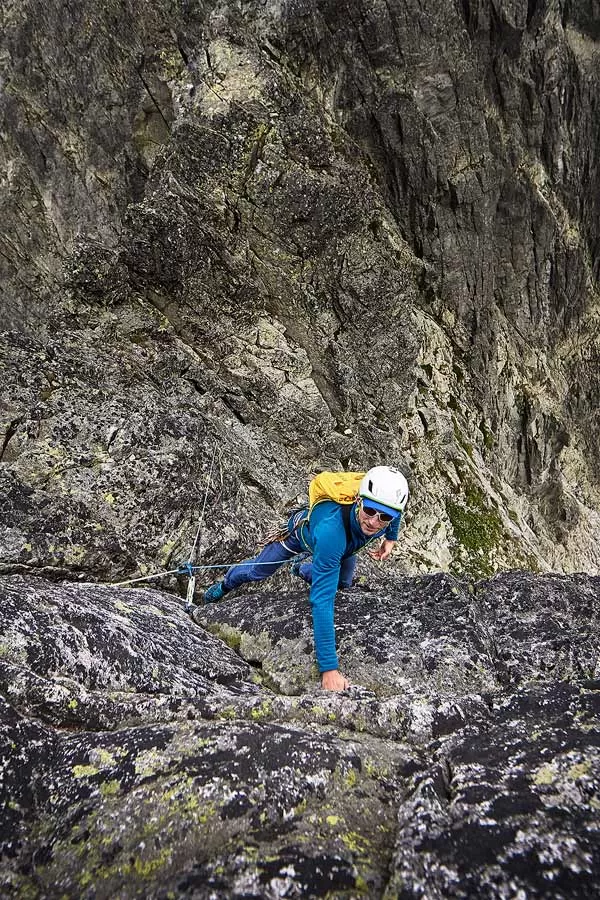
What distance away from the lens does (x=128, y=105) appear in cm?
1903

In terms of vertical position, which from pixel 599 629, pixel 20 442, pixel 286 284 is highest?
pixel 286 284

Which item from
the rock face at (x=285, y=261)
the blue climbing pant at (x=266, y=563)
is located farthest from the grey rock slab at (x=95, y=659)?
the rock face at (x=285, y=261)

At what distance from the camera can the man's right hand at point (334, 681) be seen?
6188 millimetres

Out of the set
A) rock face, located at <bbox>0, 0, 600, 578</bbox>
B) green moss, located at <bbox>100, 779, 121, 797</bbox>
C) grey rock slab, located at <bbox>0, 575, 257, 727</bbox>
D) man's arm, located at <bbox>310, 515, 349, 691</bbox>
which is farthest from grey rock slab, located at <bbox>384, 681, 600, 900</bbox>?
rock face, located at <bbox>0, 0, 600, 578</bbox>

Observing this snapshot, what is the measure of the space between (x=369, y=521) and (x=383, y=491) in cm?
44

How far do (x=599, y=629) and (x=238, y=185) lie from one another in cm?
1532

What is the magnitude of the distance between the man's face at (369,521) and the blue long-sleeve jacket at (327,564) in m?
0.24

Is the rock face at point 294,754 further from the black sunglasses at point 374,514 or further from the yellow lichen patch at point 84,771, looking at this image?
the black sunglasses at point 374,514

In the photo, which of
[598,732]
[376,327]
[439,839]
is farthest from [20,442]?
[376,327]

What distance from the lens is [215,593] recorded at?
372 inches

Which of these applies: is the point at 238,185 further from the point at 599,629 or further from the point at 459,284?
the point at 599,629

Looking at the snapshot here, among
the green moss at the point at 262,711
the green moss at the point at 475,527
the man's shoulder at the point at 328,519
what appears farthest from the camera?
the green moss at the point at 475,527

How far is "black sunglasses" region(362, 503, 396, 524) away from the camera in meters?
6.42

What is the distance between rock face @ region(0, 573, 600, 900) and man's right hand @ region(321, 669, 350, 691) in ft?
0.60
